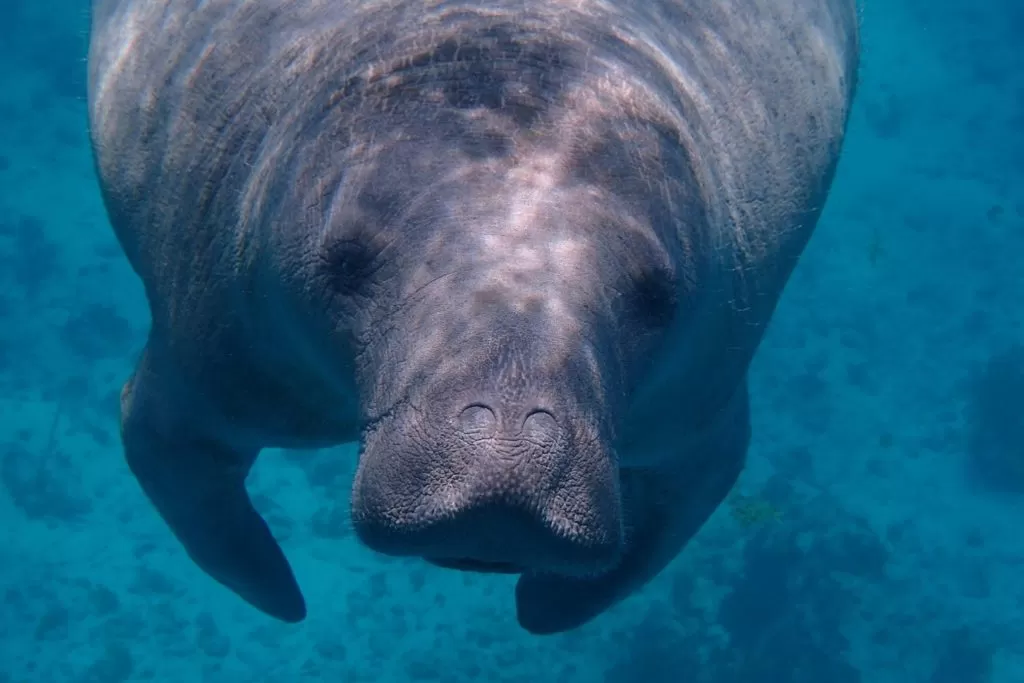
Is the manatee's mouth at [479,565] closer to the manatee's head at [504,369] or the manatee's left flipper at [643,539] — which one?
the manatee's head at [504,369]

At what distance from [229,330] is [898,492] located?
12.2 metres

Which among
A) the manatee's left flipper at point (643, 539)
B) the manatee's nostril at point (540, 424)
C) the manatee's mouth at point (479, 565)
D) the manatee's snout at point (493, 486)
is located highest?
the manatee's nostril at point (540, 424)

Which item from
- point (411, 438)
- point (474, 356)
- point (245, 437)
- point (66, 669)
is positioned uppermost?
point (474, 356)

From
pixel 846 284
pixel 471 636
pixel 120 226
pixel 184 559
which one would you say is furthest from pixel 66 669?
pixel 846 284

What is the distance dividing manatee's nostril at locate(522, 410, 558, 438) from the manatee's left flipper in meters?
2.92

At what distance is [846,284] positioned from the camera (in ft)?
52.1

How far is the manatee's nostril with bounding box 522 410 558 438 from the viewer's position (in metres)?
2.08

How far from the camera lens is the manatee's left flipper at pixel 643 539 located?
502 centimetres

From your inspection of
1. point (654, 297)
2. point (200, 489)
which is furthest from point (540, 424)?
point (200, 489)

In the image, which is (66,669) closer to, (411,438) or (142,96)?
(142,96)

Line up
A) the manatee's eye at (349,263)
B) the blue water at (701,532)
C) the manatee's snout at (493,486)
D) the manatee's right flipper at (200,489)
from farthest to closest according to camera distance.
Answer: the blue water at (701,532) → the manatee's right flipper at (200,489) → the manatee's eye at (349,263) → the manatee's snout at (493,486)

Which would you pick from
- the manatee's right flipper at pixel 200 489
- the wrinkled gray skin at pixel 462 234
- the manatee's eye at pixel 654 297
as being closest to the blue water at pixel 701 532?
the manatee's right flipper at pixel 200 489

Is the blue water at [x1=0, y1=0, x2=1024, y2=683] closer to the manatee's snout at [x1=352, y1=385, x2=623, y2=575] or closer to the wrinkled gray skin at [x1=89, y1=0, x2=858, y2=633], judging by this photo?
the wrinkled gray skin at [x1=89, y1=0, x2=858, y2=633]

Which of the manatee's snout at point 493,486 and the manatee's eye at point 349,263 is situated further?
the manatee's eye at point 349,263
